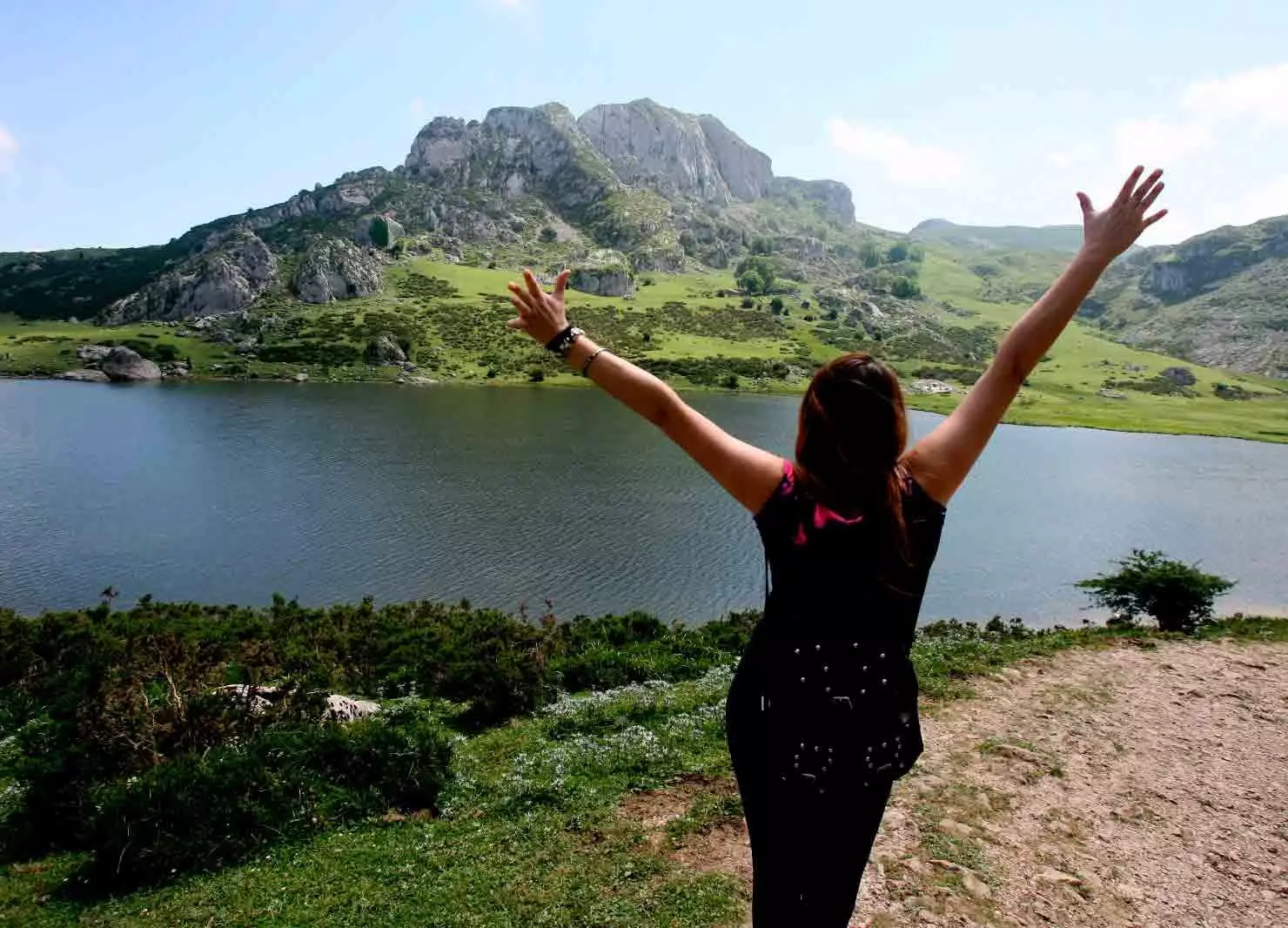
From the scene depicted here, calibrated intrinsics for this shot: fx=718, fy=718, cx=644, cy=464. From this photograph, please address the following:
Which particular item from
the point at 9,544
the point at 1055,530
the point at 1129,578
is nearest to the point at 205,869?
the point at 1129,578

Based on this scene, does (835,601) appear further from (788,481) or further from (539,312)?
(539,312)

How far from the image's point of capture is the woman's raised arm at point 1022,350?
9.87 ft

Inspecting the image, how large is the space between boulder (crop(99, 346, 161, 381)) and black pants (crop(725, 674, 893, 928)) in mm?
126663

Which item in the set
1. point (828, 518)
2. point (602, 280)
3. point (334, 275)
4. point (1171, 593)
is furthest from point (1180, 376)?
point (828, 518)

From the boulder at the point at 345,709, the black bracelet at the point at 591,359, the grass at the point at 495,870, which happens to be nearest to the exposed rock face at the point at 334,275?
the boulder at the point at 345,709

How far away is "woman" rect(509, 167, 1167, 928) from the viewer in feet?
8.89

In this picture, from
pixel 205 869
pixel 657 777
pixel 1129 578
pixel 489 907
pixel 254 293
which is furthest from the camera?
pixel 254 293

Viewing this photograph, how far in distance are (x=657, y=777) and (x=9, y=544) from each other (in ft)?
125

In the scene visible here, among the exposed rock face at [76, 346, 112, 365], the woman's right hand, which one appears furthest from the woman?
the exposed rock face at [76, 346, 112, 365]

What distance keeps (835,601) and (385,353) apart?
127045mm

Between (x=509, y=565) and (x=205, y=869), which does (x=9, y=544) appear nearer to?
(x=509, y=565)

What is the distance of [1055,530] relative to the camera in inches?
1804

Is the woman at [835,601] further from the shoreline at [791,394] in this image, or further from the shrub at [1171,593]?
the shoreline at [791,394]

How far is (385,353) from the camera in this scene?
4737 inches
